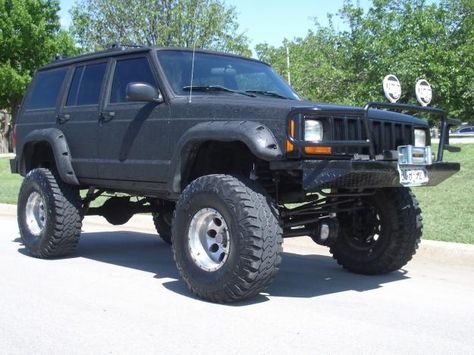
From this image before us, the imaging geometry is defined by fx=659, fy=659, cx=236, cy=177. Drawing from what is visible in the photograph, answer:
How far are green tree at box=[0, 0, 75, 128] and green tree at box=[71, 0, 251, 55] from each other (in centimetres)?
713

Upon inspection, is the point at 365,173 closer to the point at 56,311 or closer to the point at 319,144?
the point at 319,144

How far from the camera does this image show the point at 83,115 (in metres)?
6.85

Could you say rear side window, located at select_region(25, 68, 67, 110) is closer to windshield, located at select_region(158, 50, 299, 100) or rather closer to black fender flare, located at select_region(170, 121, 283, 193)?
windshield, located at select_region(158, 50, 299, 100)

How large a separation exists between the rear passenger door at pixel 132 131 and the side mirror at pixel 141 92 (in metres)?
0.16

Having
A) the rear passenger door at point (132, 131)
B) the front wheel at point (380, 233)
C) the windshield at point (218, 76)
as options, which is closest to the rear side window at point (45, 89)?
the rear passenger door at point (132, 131)

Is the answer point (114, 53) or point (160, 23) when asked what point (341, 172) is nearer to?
point (114, 53)

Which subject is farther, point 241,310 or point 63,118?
point 63,118

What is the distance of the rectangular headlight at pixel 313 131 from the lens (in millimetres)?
4918

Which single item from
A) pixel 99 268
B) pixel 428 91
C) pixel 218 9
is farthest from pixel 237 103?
pixel 218 9

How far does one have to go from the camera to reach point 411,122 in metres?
5.65

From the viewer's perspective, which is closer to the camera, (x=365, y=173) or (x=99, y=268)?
(x=365, y=173)

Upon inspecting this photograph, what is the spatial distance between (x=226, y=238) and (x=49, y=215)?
2489 millimetres

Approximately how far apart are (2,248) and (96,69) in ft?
8.85

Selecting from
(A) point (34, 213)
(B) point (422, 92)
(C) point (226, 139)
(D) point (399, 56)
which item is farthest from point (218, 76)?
(D) point (399, 56)
